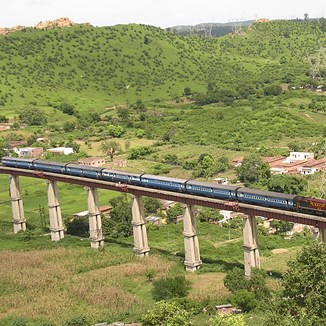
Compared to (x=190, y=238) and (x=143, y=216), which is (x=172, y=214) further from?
(x=190, y=238)

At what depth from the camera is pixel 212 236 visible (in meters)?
71.9

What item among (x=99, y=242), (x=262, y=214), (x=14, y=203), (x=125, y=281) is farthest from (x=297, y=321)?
(x=14, y=203)

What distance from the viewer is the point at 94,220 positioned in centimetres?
6819

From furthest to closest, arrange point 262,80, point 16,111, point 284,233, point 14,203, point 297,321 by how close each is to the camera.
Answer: point 262,80, point 16,111, point 14,203, point 284,233, point 297,321

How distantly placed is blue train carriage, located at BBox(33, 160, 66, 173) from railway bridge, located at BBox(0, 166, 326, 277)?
107cm

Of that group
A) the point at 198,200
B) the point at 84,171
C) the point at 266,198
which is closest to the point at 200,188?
the point at 198,200

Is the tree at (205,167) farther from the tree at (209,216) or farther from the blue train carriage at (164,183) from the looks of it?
the blue train carriage at (164,183)

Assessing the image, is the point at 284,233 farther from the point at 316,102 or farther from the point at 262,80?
the point at 262,80

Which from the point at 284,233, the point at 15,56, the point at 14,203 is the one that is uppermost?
the point at 15,56

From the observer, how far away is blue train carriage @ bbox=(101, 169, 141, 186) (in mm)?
63281

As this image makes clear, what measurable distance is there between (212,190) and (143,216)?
1128 centimetres

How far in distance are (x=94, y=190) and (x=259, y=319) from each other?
3059 cm

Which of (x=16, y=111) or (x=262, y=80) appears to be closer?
(x=16, y=111)

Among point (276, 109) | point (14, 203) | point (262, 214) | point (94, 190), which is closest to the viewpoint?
point (262, 214)
